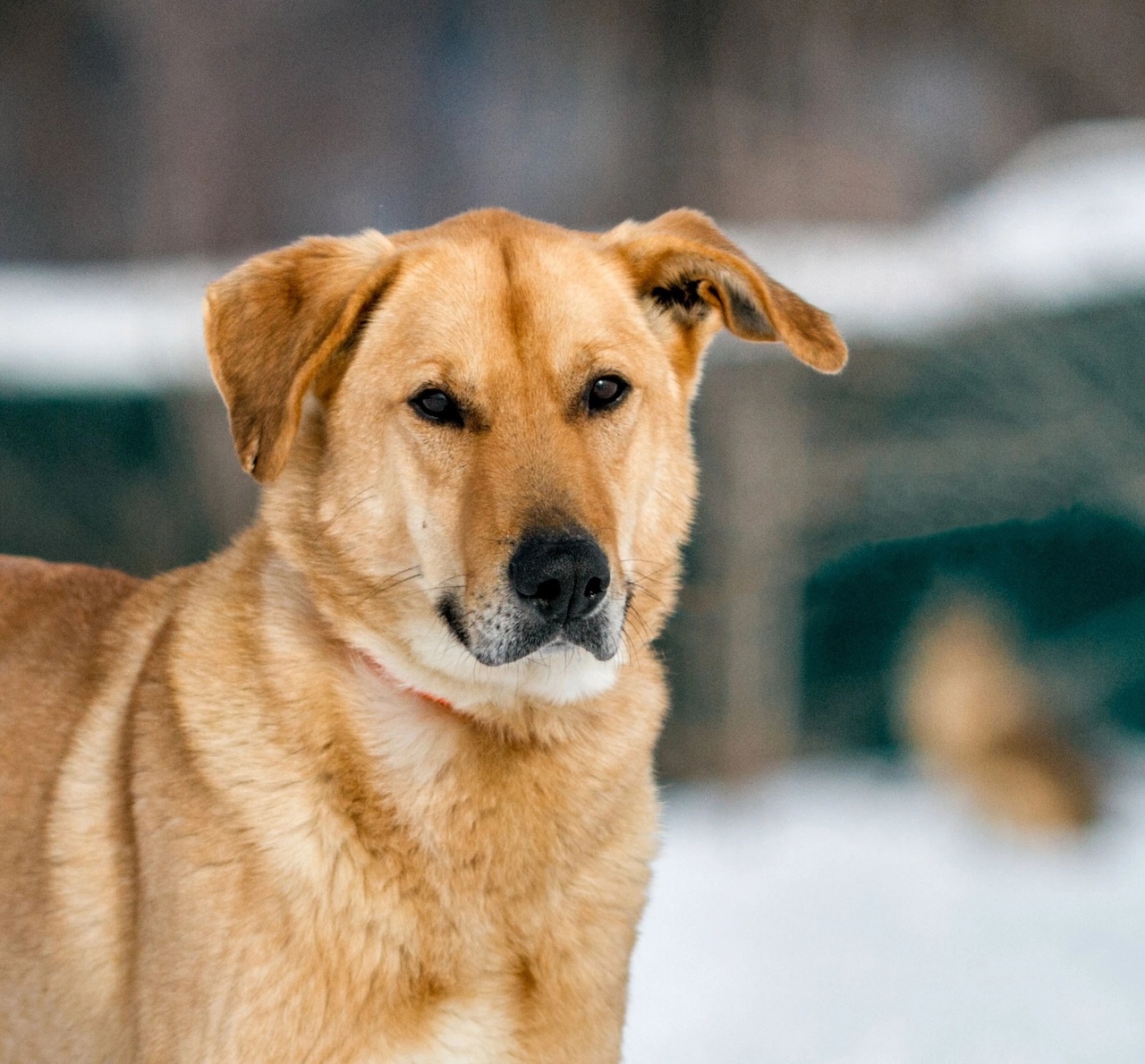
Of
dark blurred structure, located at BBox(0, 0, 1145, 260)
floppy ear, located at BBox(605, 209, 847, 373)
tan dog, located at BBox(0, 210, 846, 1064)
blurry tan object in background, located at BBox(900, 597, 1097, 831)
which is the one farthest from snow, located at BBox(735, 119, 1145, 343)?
tan dog, located at BBox(0, 210, 846, 1064)

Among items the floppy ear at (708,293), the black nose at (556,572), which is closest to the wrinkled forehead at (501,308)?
the floppy ear at (708,293)

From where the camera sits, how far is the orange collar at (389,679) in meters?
2.14

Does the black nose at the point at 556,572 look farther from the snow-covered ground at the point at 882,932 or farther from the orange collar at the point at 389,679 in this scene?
the snow-covered ground at the point at 882,932

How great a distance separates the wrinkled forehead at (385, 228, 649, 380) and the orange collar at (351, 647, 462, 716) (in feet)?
1.62

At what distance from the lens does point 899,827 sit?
5141 mm

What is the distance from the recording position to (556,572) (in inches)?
75.7

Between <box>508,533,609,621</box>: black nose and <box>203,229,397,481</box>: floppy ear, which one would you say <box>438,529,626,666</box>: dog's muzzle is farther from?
<box>203,229,397,481</box>: floppy ear

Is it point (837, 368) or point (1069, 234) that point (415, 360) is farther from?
point (1069, 234)

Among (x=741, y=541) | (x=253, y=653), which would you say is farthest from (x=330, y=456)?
(x=741, y=541)

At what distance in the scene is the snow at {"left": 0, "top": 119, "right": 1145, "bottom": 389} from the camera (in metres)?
5.40

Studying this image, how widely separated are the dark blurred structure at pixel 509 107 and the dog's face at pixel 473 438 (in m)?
3.69

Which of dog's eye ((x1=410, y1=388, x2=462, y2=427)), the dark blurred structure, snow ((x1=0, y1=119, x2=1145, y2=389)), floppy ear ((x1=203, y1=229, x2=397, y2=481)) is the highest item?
the dark blurred structure

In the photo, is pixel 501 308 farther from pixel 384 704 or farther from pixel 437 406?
pixel 384 704

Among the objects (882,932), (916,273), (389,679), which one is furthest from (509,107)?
(389,679)
